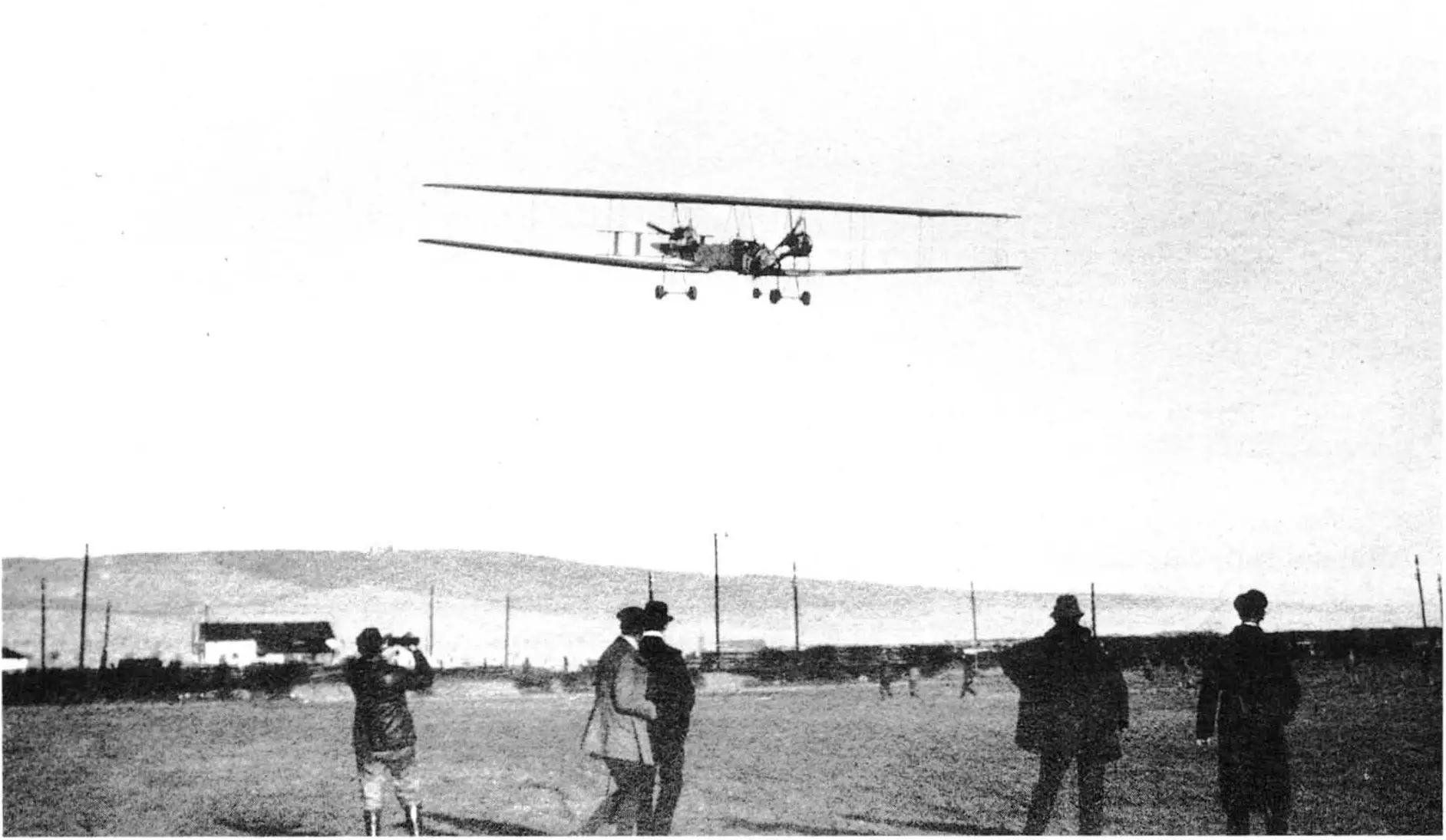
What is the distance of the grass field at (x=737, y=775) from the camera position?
1166 centimetres

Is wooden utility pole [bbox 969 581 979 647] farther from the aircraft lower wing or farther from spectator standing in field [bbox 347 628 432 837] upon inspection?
spectator standing in field [bbox 347 628 432 837]

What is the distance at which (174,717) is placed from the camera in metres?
28.3

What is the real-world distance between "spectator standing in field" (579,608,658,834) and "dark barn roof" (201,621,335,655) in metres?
55.6

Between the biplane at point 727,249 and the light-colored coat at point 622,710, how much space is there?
763 cm

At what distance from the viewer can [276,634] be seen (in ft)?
221

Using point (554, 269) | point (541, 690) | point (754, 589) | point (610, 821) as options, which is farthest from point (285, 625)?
point (610, 821)

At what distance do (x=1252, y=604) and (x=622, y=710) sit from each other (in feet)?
14.2

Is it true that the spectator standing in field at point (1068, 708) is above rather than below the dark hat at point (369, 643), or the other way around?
below

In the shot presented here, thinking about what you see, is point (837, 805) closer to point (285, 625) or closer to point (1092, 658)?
point (1092, 658)

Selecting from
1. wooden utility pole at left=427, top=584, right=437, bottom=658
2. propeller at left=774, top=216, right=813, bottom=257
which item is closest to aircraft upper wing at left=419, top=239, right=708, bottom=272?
propeller at left=774, top=216, right=813, bottom=257

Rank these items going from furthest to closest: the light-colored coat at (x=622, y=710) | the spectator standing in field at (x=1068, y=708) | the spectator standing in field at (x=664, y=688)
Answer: the spectator standing in field at (x=1068, y=708) → the spectator standing in field at (x=664, y=688) → the light-colored coat at (x=622, y=710)

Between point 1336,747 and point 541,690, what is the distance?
27.7 metres

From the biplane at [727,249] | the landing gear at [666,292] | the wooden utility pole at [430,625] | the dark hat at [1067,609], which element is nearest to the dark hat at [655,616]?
the dark hat at [1067,609]

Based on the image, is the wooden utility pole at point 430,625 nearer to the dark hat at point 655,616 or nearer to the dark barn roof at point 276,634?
the dark barn roof at point 276,634
